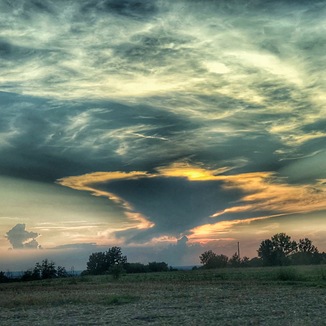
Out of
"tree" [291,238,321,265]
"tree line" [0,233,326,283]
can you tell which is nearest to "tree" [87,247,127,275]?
"tree line" [0,233,326,283]

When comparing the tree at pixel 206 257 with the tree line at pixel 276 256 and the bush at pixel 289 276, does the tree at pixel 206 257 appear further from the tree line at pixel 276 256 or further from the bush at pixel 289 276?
the bush at pixel 289 276

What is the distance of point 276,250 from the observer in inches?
6176

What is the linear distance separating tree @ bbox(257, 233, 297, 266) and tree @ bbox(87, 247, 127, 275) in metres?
43.8

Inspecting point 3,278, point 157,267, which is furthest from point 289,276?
point 157,267

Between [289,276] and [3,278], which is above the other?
[3,278]

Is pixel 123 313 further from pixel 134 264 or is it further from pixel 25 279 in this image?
pixel 134 264

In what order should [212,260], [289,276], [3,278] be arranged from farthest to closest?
[212,260]
[3,278]
[289,276]

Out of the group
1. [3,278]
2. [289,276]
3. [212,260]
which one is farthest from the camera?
[212,260]

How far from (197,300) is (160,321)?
427 inches

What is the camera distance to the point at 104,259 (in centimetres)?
15075

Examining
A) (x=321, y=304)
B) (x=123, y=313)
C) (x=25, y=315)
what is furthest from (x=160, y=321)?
(x=321, y=304)

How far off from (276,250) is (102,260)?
54.9m

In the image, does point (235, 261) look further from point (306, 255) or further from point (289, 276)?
point (289, 276)

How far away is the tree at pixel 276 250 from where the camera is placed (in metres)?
151
